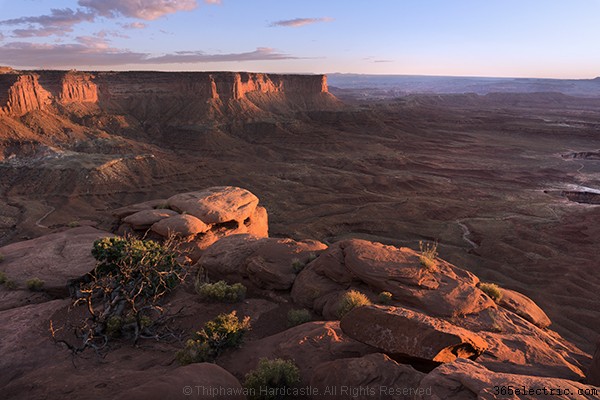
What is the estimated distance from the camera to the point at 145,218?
17.4m

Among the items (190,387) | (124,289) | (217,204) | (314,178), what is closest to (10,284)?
(124,289)

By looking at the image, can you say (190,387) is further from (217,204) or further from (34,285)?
(217,204)

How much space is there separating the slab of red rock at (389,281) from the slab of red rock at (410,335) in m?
2.80

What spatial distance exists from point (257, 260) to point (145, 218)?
7.78 m

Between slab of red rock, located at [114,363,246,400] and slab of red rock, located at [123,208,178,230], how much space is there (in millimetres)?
12457

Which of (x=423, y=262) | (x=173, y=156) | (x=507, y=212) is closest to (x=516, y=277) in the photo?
(x=423, y=262)

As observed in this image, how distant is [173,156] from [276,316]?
1920 inches

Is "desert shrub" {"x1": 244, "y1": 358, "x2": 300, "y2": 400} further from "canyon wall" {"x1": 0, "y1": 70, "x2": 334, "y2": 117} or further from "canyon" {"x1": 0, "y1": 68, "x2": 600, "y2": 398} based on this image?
"canyon wall" {"x1": 0, "y1": 70, "x2": 334, "y2": 117}

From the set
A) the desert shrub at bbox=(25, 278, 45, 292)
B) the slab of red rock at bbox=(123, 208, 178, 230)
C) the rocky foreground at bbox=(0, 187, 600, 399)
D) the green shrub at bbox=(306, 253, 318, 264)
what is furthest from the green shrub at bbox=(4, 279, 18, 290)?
the green shrub at bbox=(306, 253, 318, 264)

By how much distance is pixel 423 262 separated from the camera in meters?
10.4

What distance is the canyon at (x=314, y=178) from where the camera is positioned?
52.1 ft

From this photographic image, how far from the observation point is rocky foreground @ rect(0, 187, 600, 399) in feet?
18.4

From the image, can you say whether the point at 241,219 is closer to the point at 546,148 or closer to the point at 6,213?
the point at 6,213

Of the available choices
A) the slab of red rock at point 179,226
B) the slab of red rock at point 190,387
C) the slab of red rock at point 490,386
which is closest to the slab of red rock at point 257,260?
the slab of red rock at point 179,226
